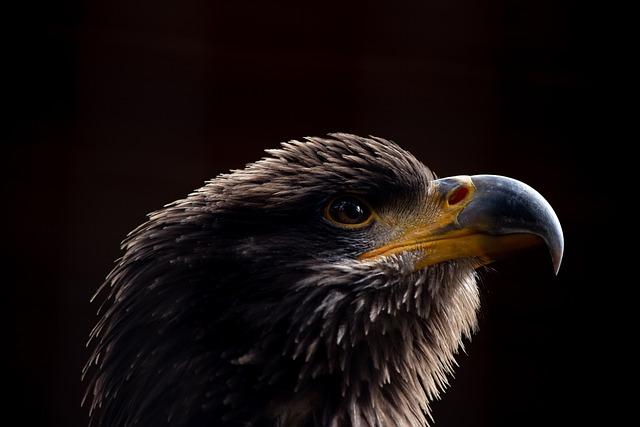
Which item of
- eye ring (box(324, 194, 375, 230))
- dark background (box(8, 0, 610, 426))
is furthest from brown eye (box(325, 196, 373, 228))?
dark background (box(8, 0, 610, 426))

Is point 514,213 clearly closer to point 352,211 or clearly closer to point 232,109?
point 352,211

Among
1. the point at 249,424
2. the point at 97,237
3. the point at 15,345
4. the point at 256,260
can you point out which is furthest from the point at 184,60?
the point at 249,424

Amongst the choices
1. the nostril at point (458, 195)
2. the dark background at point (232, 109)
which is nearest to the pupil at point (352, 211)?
the nostril at point (458, 195)

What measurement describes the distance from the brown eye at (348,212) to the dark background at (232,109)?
140 cm

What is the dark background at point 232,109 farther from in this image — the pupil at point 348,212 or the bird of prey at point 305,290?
the pupil at point 348,212

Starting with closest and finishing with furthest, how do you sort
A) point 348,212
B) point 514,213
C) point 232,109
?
point 514,213 → point 348,212 → point 232,109

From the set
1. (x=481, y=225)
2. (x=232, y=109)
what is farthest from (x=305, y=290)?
(x=232, y=109)

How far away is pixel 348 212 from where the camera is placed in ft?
8.76

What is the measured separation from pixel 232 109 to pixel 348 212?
156cm

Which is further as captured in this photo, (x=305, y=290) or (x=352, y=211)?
(x=352, y=211)

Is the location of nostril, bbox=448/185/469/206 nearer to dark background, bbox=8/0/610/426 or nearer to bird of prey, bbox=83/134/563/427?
bird of prey, bbox=83/134/563/427

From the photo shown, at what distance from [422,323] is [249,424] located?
21.0 inches

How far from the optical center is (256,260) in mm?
2568

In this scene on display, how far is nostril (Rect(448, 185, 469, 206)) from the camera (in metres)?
2.70
